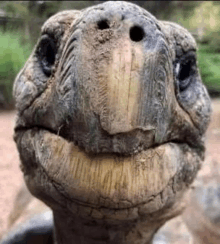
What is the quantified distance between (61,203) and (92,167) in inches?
7.9

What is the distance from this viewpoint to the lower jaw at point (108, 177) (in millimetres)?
767

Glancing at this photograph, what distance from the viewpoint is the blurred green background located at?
686 cm

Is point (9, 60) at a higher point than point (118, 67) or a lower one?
lower

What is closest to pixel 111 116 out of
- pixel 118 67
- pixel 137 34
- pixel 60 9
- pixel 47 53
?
pixel 118 67

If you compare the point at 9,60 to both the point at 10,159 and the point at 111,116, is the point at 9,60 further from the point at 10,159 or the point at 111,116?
the point at 111,116

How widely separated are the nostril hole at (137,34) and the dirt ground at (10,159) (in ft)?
7.93

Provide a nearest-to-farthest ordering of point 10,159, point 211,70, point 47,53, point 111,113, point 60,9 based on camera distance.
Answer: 1. point 111,113
2. point 47,53
3. point 10,159
4. point 211,70
5. point 60,9

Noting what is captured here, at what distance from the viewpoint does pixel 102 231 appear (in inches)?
40.4

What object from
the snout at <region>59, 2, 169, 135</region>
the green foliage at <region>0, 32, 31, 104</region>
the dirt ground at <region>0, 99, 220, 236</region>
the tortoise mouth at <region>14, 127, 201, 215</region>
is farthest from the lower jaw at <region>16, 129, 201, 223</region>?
the green foliage at <region>0, 32, 31, 104</region>

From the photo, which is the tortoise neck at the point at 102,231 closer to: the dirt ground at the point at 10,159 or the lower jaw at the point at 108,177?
the lower jaw at the point at 108,177

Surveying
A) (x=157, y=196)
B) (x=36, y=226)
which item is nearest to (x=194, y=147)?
(x=157, y=196)

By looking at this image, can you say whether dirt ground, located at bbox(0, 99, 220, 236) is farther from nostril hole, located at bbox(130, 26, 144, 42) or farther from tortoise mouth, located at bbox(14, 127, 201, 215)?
nostril hole, located at bbox(130, 26, 144, 42)

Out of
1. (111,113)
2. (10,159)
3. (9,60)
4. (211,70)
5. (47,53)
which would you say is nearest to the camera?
(111,113)

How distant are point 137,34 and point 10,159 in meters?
4.55
